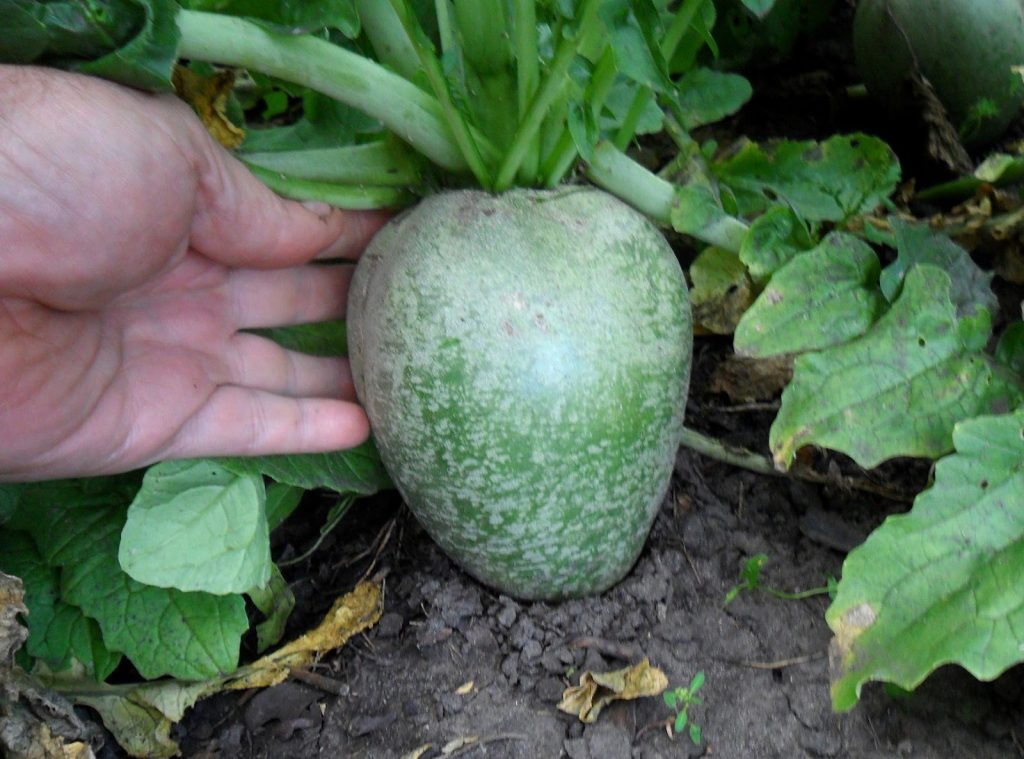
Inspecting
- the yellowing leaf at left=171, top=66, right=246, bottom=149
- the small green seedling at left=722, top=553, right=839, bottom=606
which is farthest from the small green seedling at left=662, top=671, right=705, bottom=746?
the yellowing leaf at left=171, top=66, right=246, bottom=149

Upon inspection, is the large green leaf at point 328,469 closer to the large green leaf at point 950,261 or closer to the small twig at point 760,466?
the small twig at point 760,466

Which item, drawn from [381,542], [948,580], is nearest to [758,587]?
[948,580]

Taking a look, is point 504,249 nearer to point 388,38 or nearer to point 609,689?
point 388,38

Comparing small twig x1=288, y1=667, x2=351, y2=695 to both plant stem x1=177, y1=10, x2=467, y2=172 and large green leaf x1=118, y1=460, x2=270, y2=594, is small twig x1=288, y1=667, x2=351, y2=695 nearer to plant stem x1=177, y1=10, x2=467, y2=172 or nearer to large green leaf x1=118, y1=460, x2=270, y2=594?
large green leaf x1=118, y1=460, x2=270, y2=594

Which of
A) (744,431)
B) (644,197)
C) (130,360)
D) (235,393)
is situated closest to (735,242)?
(644,197)

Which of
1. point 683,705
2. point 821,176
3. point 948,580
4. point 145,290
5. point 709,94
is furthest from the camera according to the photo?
point 709,94
